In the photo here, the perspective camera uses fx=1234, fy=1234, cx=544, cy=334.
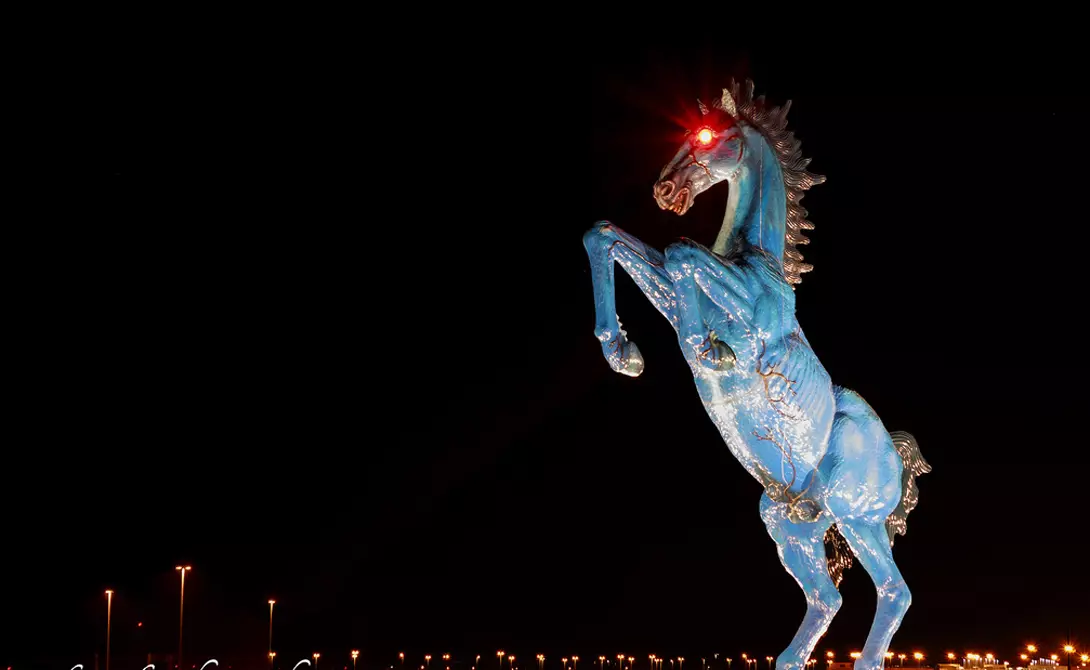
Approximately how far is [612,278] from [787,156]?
5.21ft

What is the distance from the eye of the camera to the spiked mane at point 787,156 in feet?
24.1

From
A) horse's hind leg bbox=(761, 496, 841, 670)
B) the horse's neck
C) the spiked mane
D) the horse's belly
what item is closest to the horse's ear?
the spiked mane

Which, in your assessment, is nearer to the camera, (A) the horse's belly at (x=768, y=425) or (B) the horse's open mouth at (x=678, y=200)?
(A) the horse's belly at (x=768, y=425)

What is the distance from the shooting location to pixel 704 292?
662cm

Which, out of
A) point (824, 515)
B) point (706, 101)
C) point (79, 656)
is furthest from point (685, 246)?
point (79, 656)

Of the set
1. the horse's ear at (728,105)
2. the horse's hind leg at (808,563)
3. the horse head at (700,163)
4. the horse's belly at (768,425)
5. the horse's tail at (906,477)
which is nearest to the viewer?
the horse's belly at (768,425)

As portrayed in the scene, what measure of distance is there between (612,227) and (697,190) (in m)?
0.87

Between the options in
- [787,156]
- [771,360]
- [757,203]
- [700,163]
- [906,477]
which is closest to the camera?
[771,360]

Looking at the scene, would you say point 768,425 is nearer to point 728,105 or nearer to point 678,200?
point 678,200

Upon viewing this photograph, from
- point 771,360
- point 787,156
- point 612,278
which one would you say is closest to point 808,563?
point 771,360

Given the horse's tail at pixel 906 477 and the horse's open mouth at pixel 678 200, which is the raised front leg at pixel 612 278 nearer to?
the horse's open mouth at pixel 678 200

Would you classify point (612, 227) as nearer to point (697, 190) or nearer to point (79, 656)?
point (697, 190)

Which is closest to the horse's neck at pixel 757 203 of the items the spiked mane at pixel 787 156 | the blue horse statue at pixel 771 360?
the blue horse statue at pixel 771 360

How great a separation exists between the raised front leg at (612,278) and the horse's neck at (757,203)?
0.73m
